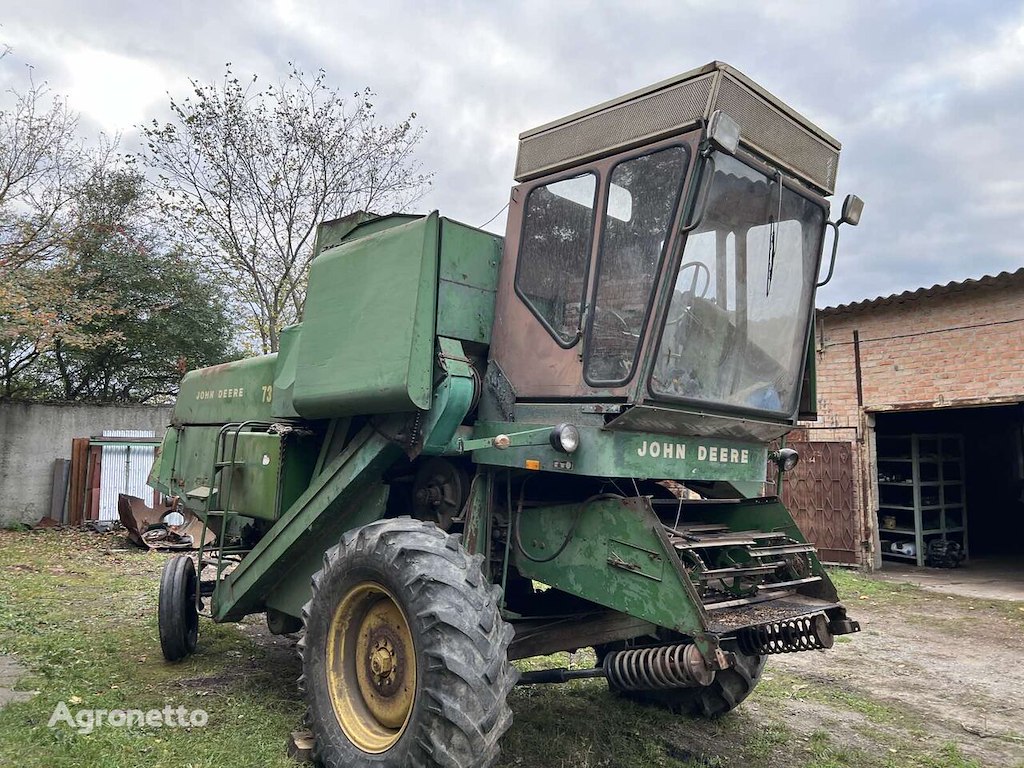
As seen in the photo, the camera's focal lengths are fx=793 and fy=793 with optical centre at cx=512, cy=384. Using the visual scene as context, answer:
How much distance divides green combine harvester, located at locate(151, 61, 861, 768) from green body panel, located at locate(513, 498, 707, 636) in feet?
0.04

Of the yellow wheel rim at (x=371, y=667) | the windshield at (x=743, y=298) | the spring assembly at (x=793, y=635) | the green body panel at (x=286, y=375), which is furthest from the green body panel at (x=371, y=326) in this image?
the spring assembly at (x=793, y=635)

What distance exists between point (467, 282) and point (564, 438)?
46.2 inches

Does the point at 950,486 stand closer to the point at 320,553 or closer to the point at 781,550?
Answer: the point at 781,550

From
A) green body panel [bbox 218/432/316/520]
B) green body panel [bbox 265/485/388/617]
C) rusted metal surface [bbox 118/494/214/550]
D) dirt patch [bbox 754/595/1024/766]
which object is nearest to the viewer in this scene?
green body panel [bbox 265/485/388/617]

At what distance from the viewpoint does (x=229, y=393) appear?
621 cm

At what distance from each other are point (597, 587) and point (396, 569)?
937mm

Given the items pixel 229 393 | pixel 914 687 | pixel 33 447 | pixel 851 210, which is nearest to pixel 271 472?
pixel 229 393

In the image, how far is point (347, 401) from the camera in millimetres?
4363

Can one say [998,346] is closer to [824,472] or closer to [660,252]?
[824,472]

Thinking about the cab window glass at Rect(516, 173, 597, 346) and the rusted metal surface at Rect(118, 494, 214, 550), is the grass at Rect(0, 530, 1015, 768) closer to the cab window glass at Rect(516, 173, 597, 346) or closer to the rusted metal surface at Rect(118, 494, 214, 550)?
the cab window glass at Rect(516, 173, 597, 346)

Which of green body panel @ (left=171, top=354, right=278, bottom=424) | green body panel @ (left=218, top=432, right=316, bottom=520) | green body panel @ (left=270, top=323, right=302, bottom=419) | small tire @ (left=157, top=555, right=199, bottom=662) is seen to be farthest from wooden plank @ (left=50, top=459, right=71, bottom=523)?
green body panel @ (left=270, top=323, right=302, bottom=419)

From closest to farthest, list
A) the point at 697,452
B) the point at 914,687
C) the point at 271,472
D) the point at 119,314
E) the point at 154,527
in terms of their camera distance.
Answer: the point at 697,452, the point at 271,472, the point at 914,687, the point at 154,527, the point at 119,314

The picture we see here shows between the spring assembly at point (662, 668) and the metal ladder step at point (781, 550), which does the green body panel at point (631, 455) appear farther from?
the spring assembly at point (662, 668)

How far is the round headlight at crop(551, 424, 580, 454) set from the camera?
3549 millimetres
